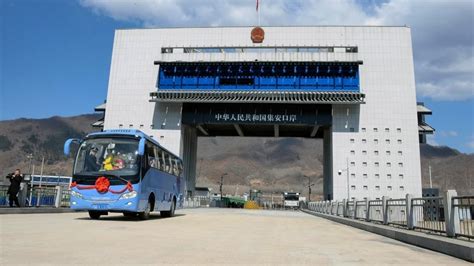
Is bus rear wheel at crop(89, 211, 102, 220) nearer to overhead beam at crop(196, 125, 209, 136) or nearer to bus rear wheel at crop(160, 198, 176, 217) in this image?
bus rear wheel at crop(160, 198, 176, 217)

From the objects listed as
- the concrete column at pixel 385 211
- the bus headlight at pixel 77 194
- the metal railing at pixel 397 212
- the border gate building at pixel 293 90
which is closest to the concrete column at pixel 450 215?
the metal railing at pixel 397 212

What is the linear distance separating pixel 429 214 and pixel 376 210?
5571mm

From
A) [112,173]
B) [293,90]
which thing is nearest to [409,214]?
[112,173]

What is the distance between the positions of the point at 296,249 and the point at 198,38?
51551mm

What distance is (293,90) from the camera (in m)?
53.2

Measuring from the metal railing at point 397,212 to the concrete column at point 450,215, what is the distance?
10.5ft

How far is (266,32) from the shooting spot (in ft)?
184

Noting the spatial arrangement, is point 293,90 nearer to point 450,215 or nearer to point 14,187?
point 14,187

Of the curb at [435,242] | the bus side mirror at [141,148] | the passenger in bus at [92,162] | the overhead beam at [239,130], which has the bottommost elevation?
the curb at [435,242]

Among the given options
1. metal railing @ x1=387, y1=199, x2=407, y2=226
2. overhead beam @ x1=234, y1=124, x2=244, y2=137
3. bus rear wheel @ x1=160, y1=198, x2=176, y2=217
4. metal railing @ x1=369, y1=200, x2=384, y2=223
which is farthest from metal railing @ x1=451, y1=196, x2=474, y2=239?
overhead beam @ x1=234, y1=124, x2=244, y2=137

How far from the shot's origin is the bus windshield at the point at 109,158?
15047mm

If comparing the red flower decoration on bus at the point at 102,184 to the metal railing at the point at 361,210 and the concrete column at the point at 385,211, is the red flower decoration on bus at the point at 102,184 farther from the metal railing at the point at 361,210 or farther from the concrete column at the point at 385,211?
the metal railing at the point at 361,210

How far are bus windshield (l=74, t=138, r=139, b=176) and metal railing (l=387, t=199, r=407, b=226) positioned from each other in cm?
910

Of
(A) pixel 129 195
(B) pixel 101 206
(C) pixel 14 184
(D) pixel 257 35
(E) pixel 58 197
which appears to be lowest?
(B) pixel 101 206
